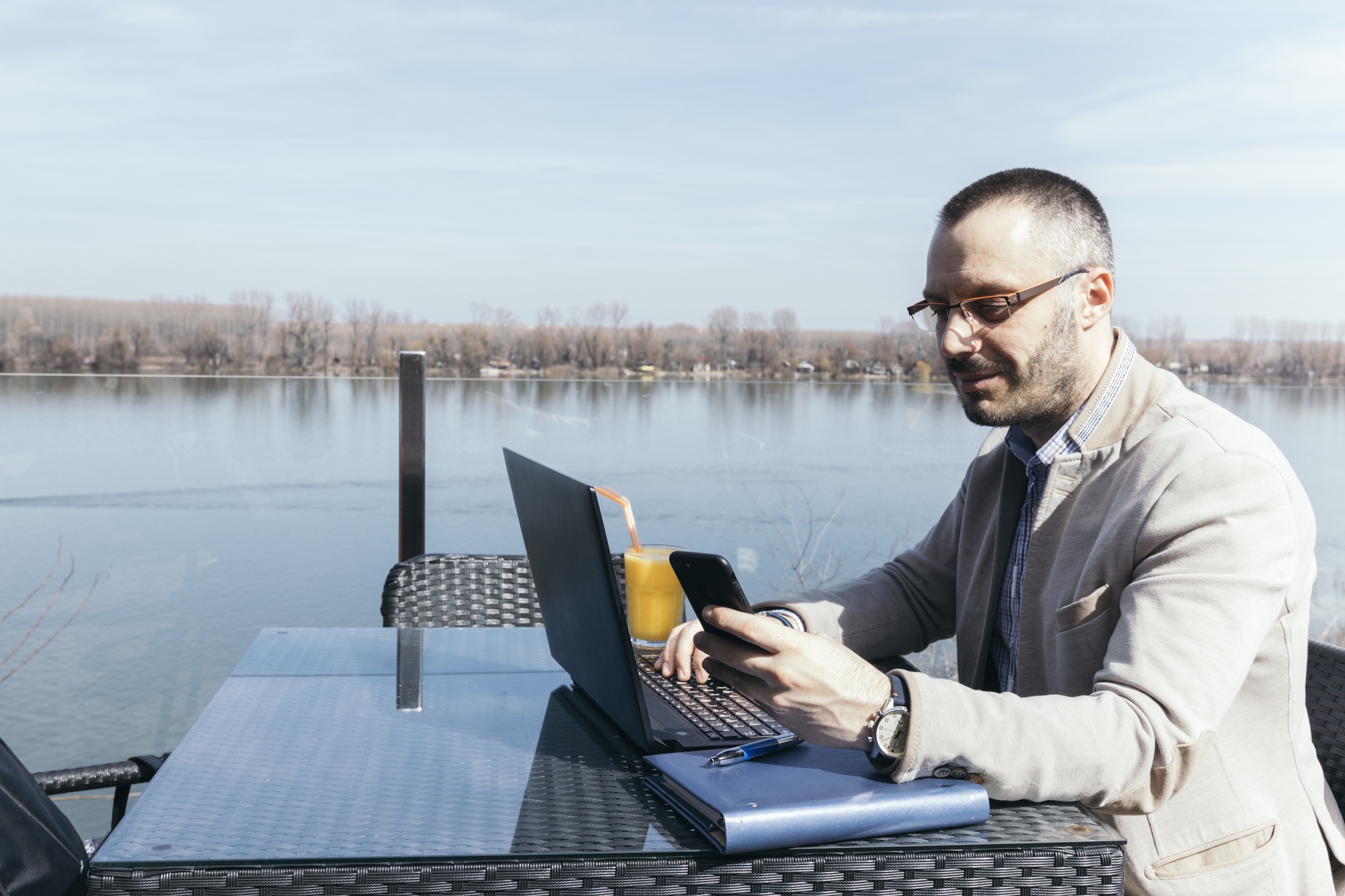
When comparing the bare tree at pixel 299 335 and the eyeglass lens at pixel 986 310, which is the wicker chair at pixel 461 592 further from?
the bare tree at pixel 299 335

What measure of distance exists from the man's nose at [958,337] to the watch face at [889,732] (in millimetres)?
649

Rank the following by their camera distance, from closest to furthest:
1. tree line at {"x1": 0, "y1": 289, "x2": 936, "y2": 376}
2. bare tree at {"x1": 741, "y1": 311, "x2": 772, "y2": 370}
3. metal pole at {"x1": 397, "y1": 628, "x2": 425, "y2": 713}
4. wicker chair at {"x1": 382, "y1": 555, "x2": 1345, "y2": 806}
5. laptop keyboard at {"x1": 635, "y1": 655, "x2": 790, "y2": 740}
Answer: laptop keyboard at {"x1": 635, "y1": 655, "x2": 790, "y2": 740}, metal pole at {"x1": 397, "y1": 628, "x2": 425, "y2": 713}, wicker chair at {"x1": 382, "y1": 555, "x2": 1345, "y2": 806}, tree line at {"x1": 0, "y1": 289, "x2": 936, "y2": 376}, bare tree at {"x1": 741, "y1": 311, "x2": 772, "y2": 370}

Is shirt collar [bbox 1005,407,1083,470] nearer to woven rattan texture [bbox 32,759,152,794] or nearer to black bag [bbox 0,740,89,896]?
black bag [bbox 0,740,89,896]

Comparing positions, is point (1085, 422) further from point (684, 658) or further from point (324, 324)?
point (324, 324)

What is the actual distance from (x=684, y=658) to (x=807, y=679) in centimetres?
50

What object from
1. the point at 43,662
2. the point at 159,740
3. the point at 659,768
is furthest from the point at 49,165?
the point at 659,768

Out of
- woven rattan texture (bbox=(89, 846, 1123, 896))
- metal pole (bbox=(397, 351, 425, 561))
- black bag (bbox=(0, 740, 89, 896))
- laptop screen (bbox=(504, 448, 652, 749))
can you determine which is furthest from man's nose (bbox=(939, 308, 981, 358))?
metal pole (bbox=(397, 351, 425, 561))

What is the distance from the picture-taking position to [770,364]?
4.62 meters

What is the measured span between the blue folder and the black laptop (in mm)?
121

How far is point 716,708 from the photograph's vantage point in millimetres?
1228

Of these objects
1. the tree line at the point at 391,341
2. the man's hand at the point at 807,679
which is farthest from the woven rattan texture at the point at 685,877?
the tree line at the point at 391,341

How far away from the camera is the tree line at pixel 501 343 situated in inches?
162

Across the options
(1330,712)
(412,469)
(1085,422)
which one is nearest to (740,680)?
(1085,422)

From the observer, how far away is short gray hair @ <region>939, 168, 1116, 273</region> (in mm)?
1354
